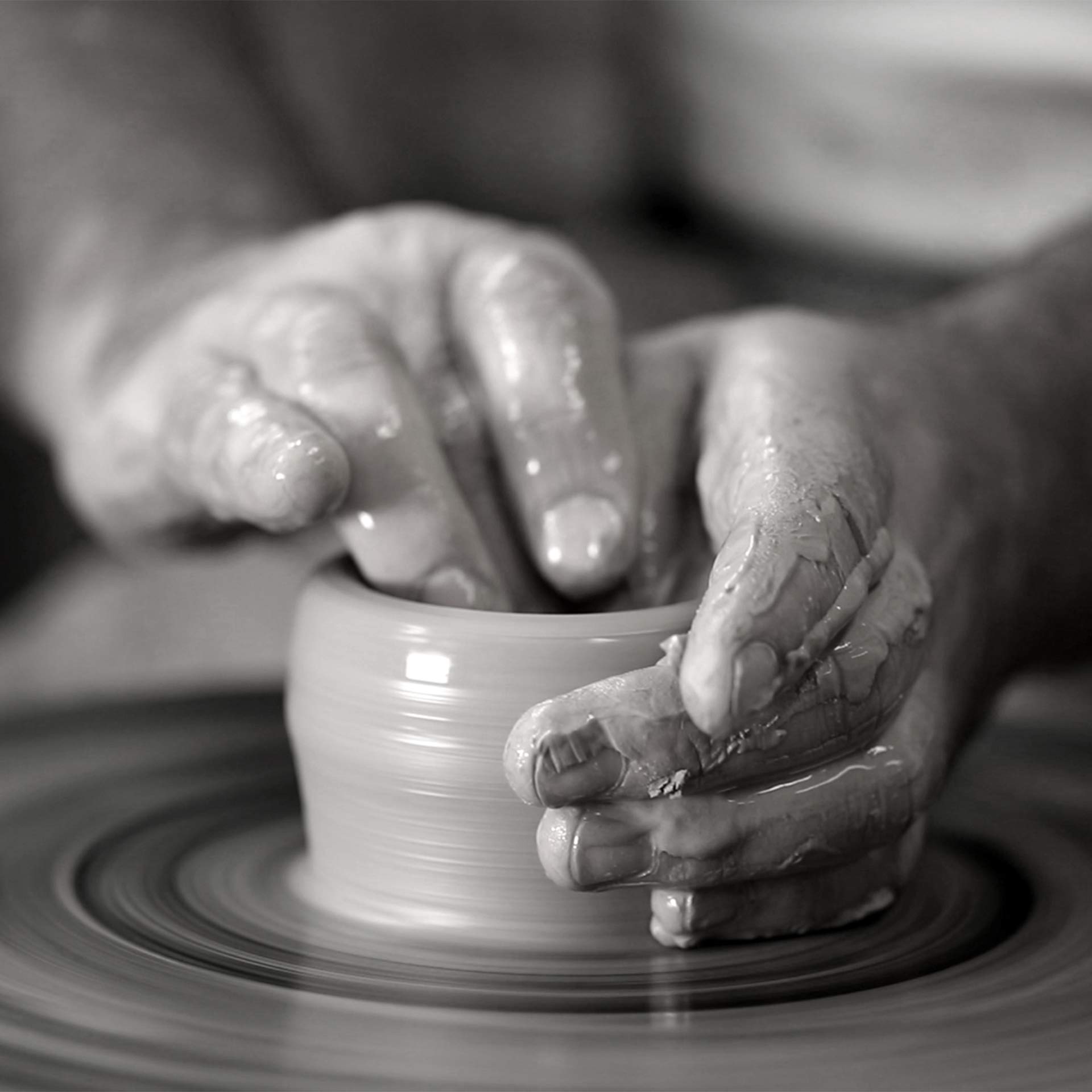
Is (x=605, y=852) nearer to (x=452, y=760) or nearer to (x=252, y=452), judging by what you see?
(x=452, y=760)

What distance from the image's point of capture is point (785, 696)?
0.78 m

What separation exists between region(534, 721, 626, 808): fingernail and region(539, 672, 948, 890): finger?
0.02m

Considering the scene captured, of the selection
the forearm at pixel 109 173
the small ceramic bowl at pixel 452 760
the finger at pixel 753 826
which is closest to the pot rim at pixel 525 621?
the small ceramic bowl at pixel 452 760

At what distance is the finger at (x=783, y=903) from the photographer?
81cm

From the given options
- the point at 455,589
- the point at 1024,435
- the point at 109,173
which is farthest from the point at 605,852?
the point at 109,173

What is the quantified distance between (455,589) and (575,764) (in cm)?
23

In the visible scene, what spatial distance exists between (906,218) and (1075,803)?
37.1 inches

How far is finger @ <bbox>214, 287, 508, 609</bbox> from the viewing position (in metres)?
0.94

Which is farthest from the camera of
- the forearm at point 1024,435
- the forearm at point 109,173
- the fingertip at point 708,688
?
the forearm at point 109,173

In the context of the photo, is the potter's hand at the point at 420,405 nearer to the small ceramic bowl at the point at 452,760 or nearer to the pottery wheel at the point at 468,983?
the small ceramic bowl at the point at 452,760

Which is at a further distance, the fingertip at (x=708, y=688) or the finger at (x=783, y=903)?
the finger at (x=783, y=903)

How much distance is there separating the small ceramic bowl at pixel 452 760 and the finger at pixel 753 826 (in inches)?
3.1

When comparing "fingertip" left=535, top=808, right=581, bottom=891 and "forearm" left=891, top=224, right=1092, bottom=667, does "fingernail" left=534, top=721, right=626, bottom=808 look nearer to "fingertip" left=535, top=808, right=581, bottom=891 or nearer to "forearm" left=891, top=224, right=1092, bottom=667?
"fingertip" left=535, top=808, right=581, bottom=891

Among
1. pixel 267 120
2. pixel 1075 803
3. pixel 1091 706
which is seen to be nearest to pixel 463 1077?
pixel 1075 803
